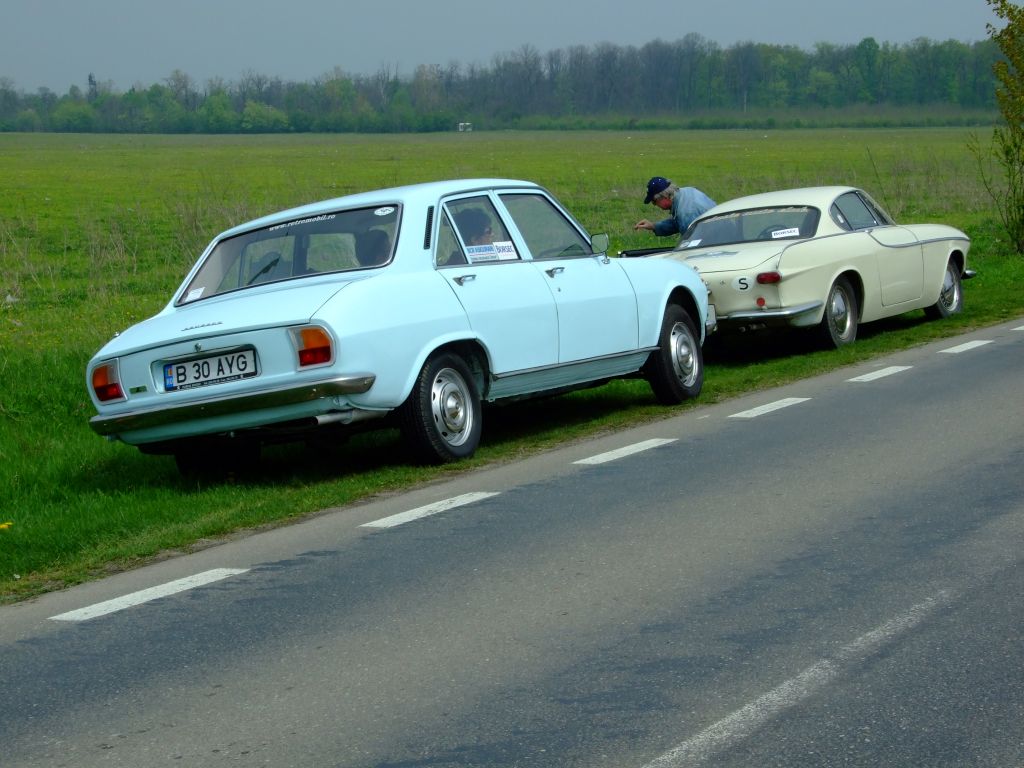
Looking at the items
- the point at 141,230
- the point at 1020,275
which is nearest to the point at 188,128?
the point at 141,230

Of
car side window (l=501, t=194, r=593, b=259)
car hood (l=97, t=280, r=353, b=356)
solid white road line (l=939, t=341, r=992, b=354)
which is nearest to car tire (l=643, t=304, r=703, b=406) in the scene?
car side window (l=501, t=194, r=593, b=259)

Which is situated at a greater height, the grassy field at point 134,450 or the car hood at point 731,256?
the car hood at point 731,256

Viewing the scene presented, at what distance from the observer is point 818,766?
3846 mm

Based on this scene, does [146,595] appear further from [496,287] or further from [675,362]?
[675,362]

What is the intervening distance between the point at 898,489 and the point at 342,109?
166m

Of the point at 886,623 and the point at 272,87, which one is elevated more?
the point at 272,87

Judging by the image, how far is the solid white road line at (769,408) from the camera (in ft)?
33.5

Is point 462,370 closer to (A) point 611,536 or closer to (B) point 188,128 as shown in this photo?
(A) point 611,536

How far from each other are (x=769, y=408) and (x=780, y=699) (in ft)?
20.5

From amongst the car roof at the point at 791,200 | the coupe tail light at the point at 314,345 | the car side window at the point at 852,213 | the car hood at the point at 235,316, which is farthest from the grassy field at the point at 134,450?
the car roof at the point at 791,200

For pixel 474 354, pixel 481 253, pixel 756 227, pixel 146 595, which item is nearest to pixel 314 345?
pixel 474 354

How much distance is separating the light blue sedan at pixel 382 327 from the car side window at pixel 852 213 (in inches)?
166

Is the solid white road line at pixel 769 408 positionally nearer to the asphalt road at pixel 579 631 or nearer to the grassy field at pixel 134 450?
the grassy field at pixel 134 450

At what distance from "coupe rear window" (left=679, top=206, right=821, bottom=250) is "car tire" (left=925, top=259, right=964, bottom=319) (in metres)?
2.47
